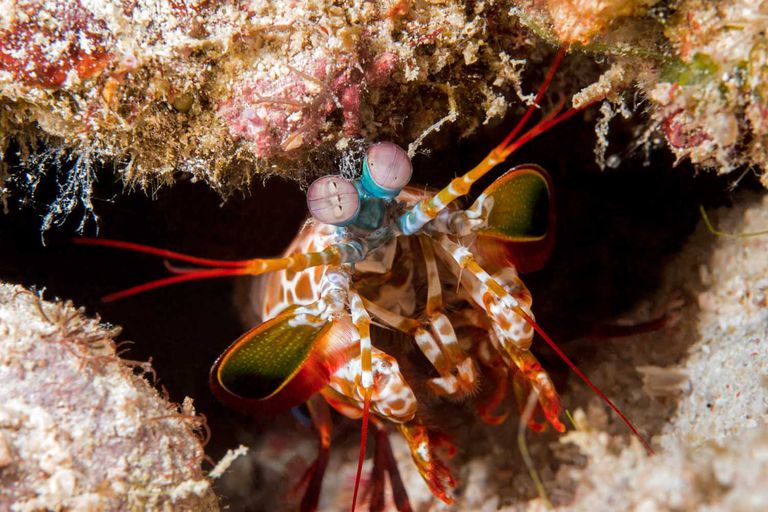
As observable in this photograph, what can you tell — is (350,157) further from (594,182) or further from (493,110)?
(594,182)

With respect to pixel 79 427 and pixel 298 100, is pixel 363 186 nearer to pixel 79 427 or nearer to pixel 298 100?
pixel 298 100

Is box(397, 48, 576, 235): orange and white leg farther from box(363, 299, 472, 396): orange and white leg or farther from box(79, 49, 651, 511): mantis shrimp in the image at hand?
box(363, 299, 472, 396): orange and white leg

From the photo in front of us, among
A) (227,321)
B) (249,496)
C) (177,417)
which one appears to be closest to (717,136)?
(177,417)

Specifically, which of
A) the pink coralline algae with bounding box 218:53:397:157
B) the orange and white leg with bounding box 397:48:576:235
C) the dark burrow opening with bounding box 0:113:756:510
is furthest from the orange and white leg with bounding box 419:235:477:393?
the dark burrow opening with bounding box 0:113:756:510

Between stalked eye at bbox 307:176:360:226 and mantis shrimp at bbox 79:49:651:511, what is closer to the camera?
stalked eye at bbox 307:176:360:226

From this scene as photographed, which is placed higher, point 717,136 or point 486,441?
point 717,136

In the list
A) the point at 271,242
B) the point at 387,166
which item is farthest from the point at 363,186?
the point at 271,242
